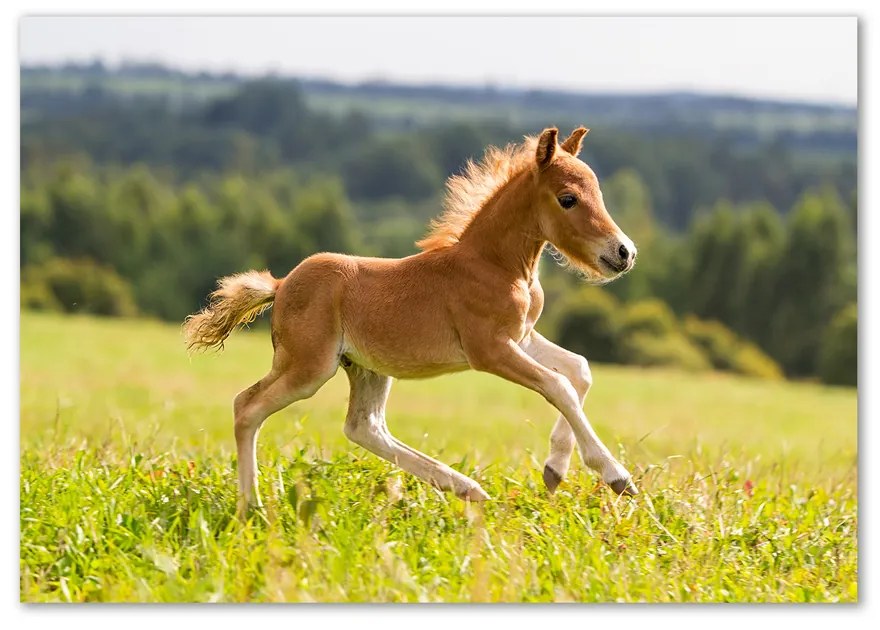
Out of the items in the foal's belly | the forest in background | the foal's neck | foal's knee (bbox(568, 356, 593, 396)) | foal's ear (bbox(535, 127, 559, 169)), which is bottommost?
the forest in background

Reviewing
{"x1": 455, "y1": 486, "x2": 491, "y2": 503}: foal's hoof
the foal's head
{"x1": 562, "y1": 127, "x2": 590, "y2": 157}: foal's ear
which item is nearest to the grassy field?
{"x1": 455, "y1": 486, "x2": 491, "y2": 503}: foal's hoof

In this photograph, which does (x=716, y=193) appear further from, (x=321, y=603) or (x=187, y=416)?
(x=321, y=603)

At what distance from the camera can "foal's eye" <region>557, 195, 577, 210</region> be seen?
4965 millimetres

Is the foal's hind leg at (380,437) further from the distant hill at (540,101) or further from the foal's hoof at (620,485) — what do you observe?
the distant hill at (540,101)

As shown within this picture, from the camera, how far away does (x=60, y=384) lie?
1747 cm

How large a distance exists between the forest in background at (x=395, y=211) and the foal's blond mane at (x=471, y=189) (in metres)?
22.0

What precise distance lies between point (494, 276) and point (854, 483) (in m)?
2.80

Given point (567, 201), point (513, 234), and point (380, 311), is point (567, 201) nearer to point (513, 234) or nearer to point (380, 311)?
point (513, 234)

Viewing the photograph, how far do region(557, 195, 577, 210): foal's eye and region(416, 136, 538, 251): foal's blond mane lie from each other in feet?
1.30

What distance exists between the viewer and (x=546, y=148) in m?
4.96

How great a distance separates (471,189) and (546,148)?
20.7 inches

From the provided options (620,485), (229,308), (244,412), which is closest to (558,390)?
(620,485)

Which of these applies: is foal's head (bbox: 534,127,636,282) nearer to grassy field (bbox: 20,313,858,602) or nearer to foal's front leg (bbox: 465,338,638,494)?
foal's front leg (bbox: 465,338,638,494)

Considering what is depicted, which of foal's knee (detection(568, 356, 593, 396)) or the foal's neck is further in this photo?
foal's knee (detection(568, 356, 593, 396))
